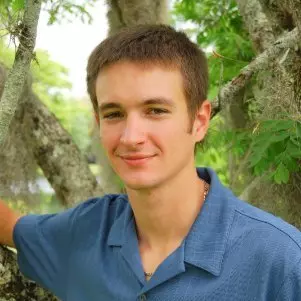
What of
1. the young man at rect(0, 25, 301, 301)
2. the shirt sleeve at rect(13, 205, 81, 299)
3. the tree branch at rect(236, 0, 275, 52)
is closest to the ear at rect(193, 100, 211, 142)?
the young man at rect(0, 25, 301, 301)

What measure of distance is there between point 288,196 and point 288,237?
54.4 inches

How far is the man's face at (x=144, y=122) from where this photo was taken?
6.38ft

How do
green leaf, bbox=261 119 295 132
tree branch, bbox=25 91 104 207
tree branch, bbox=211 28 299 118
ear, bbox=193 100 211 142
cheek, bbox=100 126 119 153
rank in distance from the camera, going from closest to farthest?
cheek, bbox=100 126 119 153 < ear, bbox=193 100 211 142 < green leaf, bbox=261 119 295 132 < tree branch, bbox=211 28 299 118 < tree branch, bbox=25 91 104 207

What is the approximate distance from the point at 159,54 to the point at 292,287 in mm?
878

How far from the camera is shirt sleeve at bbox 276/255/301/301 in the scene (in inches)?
70.6

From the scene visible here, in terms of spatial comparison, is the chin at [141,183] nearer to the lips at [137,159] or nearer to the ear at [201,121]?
the lips at [137,159]

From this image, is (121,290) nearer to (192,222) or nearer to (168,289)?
(168,289)

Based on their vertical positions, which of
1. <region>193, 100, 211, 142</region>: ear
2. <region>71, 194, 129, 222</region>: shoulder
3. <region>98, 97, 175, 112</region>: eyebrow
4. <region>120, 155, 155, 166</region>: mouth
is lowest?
<region>71, 194, 129, 222</region>: shoulder

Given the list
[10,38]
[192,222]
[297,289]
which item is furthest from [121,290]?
[10,38]

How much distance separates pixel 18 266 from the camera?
2436 mm

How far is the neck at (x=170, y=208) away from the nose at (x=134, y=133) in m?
0.23

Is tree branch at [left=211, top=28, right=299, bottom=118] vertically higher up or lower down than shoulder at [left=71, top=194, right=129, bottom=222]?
higher up

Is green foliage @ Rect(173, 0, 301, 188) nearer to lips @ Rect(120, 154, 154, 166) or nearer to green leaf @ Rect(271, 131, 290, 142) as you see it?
green leaf @ Rect(271, 131, 290, 142)

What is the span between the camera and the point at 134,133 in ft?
6.34
